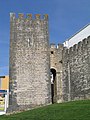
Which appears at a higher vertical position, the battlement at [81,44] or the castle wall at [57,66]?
the battlement at [81,44]

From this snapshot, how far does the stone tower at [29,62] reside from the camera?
21.6 m

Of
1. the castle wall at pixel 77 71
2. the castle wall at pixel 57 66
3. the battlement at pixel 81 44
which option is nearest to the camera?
the castle wall at pixel 77 71

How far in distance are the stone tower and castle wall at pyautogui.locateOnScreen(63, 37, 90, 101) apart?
81.3 inches

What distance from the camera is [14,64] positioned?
2216 centimetres

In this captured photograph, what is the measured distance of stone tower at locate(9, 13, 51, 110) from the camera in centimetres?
2156

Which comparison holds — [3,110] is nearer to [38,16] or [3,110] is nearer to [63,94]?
[63,94]

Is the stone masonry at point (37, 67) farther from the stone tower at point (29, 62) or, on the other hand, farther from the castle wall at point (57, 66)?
the castle wall at point (57, 66)

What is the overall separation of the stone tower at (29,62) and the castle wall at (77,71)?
2.06 m

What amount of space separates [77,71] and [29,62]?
3.74m

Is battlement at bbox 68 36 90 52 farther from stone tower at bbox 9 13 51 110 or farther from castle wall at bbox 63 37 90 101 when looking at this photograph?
stone tower at bbox 9 13 51 110

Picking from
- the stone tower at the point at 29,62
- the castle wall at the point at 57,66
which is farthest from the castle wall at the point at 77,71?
the stone tower at the point at 29,62

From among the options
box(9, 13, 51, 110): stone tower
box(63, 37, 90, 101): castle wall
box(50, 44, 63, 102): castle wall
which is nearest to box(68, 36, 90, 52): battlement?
box(63, 37, 90, 101): castle wall

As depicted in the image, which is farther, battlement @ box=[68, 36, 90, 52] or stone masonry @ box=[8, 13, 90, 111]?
battlement @ box=[68, 36, 90, 52]

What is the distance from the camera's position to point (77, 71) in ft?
74.9
